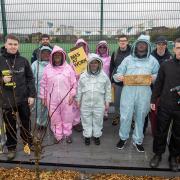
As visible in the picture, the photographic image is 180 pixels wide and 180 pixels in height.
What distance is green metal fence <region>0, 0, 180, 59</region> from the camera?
698 centimetres

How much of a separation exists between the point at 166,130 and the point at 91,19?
3271 mm

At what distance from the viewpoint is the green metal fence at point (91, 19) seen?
6984mm

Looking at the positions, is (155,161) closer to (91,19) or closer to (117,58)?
(117,58)

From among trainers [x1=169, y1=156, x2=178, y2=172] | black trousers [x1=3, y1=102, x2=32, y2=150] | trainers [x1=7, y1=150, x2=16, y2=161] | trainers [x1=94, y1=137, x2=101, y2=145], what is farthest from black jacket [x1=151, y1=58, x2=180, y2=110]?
trainers [x1=7, y1=150, x2=16, y2=161]

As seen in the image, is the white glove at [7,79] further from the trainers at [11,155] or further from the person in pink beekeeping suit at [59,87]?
the trainers at [11,155]

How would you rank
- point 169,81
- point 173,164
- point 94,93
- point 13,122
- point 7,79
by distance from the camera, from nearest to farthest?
1. point 169,81
2. point 7,79
3. point 173,164
4. point 13,122
5. point 94,93

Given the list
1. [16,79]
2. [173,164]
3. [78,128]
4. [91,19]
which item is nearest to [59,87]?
[16,79]

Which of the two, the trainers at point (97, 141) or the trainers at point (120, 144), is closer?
the trainers at point (120, 144)

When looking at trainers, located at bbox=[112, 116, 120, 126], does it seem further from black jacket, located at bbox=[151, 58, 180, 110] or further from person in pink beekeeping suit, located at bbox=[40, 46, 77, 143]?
black jacket, located at bbox=[151, 58, 180, 110]

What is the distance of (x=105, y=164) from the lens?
496 cm

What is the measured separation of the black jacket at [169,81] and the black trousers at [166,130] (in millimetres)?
87

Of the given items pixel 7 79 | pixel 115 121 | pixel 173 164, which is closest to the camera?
pixel 7 79

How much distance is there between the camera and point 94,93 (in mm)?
5469

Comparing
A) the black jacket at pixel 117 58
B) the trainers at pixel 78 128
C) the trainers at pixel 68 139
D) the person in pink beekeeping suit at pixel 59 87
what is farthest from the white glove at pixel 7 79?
the black jacket at pixel 117 58
